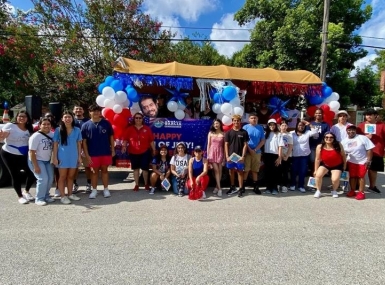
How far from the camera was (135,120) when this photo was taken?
19.0 feet

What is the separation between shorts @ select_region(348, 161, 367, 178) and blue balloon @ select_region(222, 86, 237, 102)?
2759 mm

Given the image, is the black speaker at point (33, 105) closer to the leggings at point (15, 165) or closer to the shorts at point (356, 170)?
the leggings at point (15, 165)

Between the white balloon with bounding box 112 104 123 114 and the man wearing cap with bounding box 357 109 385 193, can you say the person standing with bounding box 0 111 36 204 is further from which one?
the man wearing cap with bounding box 357 109 385 193

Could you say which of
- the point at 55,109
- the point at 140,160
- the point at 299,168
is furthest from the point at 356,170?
the point at 55,109

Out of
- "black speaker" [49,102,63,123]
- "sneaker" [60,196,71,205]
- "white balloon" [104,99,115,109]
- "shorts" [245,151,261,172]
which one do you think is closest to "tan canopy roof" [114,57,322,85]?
"white balloon" [104,99,115,109]

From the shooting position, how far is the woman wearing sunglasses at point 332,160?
5.65 m

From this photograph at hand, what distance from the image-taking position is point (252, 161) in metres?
5.87

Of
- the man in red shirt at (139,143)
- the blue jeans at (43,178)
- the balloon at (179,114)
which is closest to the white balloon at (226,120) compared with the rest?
the balloon at (179,114)

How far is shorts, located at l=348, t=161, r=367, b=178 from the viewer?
566cm

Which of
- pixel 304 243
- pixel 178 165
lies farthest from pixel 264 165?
pixel 304 243

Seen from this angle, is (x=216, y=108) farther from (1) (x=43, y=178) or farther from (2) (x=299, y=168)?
(1) (x=43, y=178)

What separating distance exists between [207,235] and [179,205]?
137cm

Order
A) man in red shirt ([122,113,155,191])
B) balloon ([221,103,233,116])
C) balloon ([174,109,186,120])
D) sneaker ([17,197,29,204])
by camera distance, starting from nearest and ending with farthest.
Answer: sneaker ([17,197,29,204]), man in red shirt ([122,113,155,191]), balloon ([221,103,233,116]), balloon ([174,109,186,120])

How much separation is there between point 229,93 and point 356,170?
3.00 meters
